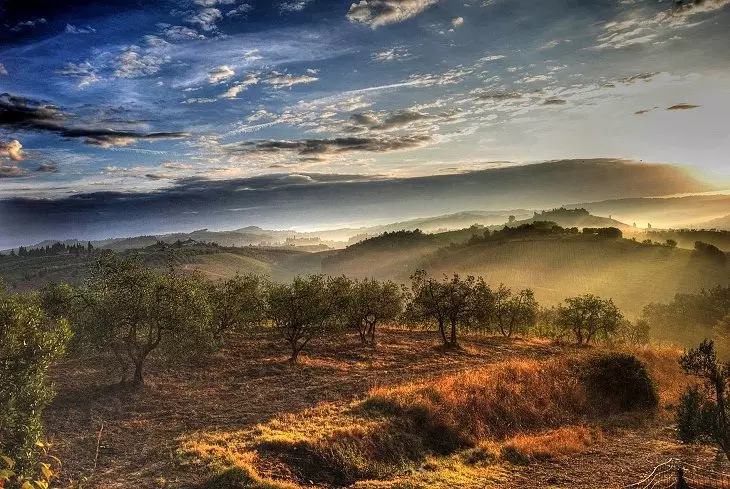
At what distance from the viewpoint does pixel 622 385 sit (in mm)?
44188

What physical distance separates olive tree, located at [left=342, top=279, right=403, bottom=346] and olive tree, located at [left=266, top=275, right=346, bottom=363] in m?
5.53

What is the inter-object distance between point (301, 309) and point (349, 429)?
24.3 metres

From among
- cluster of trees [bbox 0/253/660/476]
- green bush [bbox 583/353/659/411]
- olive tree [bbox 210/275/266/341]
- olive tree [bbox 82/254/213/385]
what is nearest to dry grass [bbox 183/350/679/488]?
green bush [bbox 583/353/659/411]

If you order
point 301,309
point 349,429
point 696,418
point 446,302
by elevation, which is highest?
point 301,309

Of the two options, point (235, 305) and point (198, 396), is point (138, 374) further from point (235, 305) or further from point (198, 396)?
point (235, 305)

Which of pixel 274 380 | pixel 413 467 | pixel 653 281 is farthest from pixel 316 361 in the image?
pixel 653 281

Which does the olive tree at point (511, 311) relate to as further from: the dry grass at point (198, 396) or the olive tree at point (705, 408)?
the olive tree at point (705, 408)

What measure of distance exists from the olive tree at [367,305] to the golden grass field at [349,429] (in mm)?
13278

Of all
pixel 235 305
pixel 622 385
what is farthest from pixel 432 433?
pixel 235 305

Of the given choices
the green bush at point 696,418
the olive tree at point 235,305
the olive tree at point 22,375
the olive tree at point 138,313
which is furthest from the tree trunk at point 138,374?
the green bush at point 696,418

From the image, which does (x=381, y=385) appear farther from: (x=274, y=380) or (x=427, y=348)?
(x=427, y=348)

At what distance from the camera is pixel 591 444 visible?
111ft

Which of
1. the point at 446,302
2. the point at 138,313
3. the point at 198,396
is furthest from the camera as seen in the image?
the point at 446,302

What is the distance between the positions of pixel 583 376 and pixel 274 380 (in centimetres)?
3324
